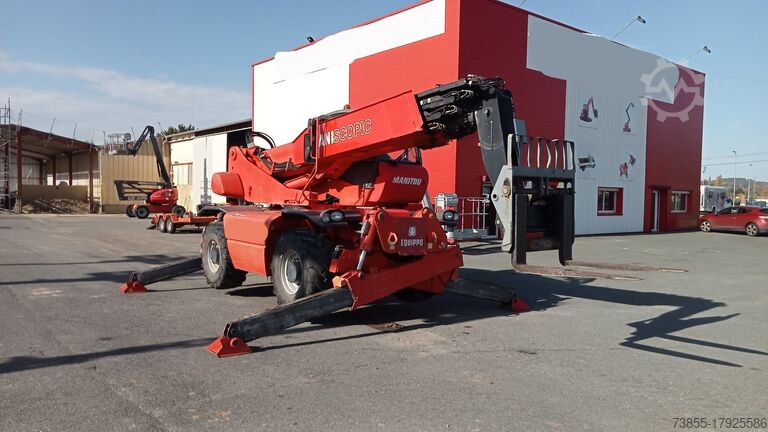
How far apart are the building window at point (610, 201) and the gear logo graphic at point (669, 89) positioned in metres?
5.23

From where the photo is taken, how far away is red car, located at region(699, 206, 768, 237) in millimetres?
27531

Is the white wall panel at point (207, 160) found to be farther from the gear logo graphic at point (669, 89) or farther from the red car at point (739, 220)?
the red car at point (739, 220)

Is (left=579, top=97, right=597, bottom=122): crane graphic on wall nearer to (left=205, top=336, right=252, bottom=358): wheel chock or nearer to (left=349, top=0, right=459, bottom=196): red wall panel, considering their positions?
(left=349, top=0, right=459, bottom=196): red wall panel

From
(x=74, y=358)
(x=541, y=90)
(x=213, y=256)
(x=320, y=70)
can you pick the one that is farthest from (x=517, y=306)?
Result: (x=320, y=70)

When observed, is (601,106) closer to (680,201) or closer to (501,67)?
(501,67)

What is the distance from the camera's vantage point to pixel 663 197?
30.7 metres

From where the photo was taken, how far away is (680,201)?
32.4 meters

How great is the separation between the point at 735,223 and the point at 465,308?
26523 mm

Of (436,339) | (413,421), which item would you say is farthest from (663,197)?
(413,421)

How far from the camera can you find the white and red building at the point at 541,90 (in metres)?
21.1

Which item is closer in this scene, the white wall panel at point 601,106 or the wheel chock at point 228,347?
the wheel chock at point 228,347

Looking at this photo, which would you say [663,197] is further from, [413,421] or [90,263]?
[413,421]

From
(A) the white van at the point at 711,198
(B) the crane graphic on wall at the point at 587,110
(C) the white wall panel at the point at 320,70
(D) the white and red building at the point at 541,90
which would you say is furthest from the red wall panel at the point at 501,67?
(A) the white van at the point at 711,198

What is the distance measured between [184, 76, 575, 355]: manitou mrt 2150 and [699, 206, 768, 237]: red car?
25675 mm
